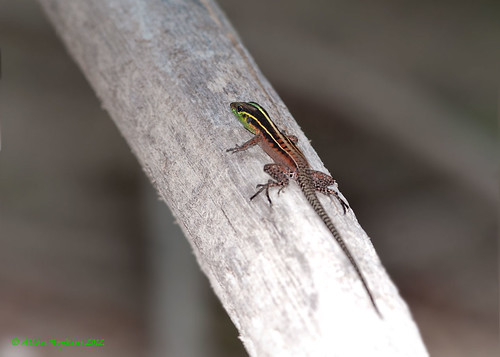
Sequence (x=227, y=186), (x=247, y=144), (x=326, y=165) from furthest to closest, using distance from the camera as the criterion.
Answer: (x=326, y=165), (x=247, y=144), (x=227, y=186)

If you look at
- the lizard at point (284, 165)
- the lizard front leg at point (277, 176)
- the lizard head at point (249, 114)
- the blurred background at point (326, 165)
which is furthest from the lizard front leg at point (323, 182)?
the blurred background at point (326, 165)

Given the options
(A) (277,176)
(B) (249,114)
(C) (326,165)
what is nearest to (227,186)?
(A) (277,176)

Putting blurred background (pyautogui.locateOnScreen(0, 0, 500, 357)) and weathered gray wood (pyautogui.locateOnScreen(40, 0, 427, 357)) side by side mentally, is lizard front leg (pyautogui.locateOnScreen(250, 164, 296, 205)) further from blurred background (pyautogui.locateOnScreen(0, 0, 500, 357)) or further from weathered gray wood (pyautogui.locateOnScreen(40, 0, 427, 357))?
blurred background (pyautogui.locateOnScreen(0, 0, 500, 357))

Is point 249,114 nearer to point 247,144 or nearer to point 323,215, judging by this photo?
point 247,144

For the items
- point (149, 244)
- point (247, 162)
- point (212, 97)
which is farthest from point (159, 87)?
point (149, 244)

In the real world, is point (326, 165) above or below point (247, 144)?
above

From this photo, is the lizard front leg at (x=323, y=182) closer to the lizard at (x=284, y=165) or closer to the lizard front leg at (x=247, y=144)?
the lizard at (x=284, y=165)

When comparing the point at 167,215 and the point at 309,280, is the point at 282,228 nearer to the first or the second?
the point at 309,280
